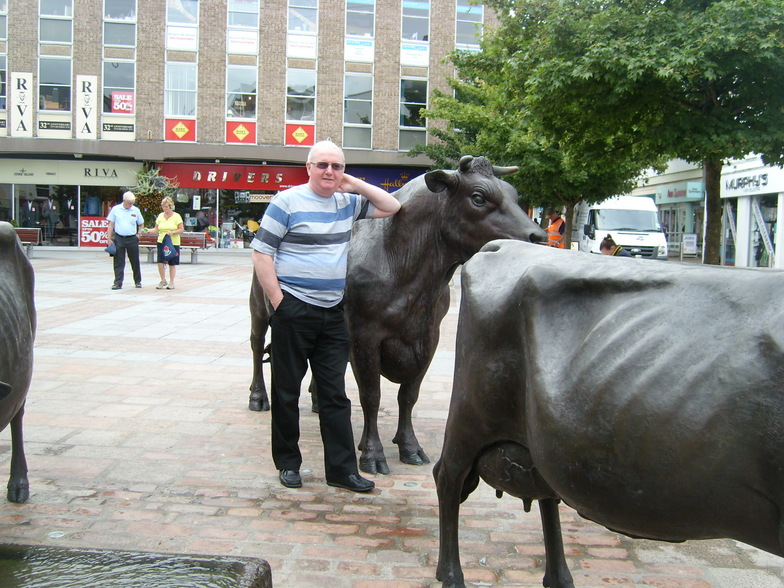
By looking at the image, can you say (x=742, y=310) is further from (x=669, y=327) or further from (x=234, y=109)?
(x=234, y=109)

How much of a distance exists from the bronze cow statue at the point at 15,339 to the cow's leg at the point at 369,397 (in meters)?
1.76

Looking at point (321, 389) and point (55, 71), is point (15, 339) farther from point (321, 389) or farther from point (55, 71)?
point (55, 71)

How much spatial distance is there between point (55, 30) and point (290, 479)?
32.2 metres

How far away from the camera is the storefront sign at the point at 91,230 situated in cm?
3170

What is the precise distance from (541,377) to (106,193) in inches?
1289

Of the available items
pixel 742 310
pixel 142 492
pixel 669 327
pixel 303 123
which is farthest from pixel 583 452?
pixel 303 123

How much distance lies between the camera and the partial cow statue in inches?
163

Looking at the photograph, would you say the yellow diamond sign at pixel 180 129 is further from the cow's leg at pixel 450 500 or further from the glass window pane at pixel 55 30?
the cow's leg at pixel 450 500

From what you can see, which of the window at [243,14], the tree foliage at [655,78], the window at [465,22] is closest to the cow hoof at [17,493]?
the tree foliage at [655,78]

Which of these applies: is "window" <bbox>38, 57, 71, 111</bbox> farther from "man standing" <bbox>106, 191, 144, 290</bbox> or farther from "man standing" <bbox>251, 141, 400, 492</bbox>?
"man standing" <bbox>251, 141, 400, 492</bbox>

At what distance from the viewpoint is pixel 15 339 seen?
3.06 meters

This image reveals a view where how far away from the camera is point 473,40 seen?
32.0 metres

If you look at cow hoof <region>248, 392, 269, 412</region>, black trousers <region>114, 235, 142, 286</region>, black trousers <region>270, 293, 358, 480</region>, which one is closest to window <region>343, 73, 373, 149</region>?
black trousers <region>114, 235, 142, 286</region>

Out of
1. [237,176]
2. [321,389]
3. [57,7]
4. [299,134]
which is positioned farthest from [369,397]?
[57,7]
